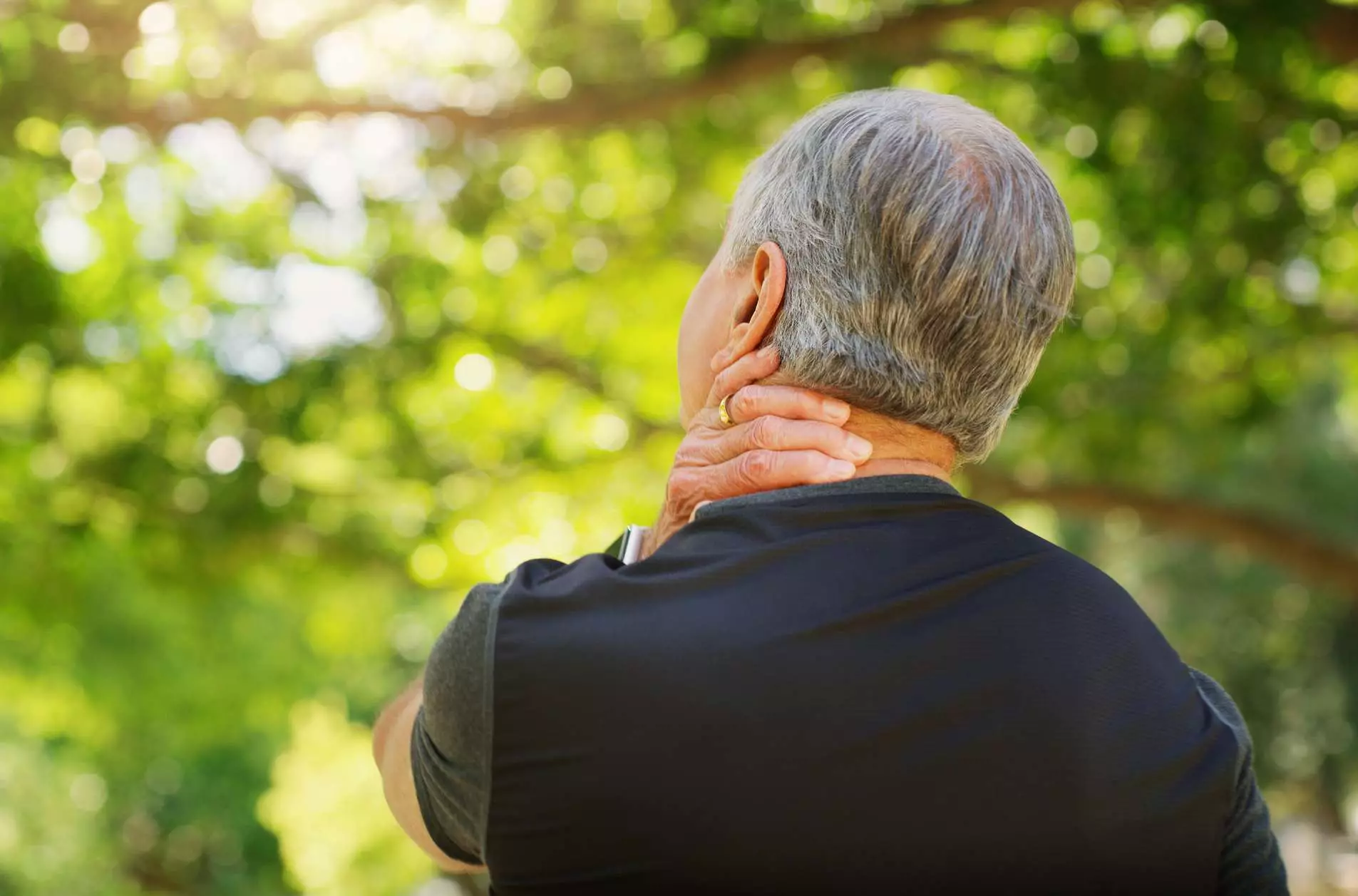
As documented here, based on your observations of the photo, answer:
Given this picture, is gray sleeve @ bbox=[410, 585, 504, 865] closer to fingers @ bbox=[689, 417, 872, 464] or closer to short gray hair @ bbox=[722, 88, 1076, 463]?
fingers @ bbox=[689, 417, 872, 464]

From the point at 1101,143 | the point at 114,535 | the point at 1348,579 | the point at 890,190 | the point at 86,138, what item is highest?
the point at 890,190

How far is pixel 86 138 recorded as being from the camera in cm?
732

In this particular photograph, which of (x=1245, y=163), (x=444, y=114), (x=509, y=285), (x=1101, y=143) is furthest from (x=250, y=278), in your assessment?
(x=1245, y=163)

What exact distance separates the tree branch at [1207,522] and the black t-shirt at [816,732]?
7691mm

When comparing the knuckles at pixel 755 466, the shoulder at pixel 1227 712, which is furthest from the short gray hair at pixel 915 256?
the shoulder at pixel 1227 712

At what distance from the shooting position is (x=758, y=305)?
161cm

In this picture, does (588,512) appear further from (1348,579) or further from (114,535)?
(1348,579)

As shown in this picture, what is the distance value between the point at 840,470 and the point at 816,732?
1.12ft

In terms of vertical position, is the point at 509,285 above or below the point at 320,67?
below

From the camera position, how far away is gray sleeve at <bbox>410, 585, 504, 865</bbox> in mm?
1389

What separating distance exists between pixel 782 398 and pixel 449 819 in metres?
0.66

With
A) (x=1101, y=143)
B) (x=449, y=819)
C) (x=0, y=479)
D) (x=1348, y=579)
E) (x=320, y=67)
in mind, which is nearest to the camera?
(x=449, y=819)

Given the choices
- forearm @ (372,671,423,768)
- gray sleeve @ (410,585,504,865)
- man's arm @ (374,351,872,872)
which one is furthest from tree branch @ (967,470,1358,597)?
gray sleeve @ (410,585,504,865)

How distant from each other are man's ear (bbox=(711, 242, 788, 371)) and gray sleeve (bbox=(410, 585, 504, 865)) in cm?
46
